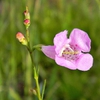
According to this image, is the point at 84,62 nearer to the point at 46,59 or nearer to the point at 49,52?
the point at 49,52

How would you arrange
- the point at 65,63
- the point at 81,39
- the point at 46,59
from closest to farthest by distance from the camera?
1. the point at 65,63
2. the point at 81,39
3. the point at 46,59

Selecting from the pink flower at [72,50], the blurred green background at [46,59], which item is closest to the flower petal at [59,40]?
the pink flower at [72,50]

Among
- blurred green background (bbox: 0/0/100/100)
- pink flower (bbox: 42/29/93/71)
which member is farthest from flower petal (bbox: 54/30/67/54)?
blurred green background (bbox: 0/0/100/100)

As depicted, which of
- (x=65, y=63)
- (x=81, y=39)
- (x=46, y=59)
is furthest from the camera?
(x=46, y=59)

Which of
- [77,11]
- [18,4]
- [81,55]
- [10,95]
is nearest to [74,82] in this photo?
[10,95]

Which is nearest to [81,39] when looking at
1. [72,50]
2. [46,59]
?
[72,50]

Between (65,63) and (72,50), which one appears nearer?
(65,63)

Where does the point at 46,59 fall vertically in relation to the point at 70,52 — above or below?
below
